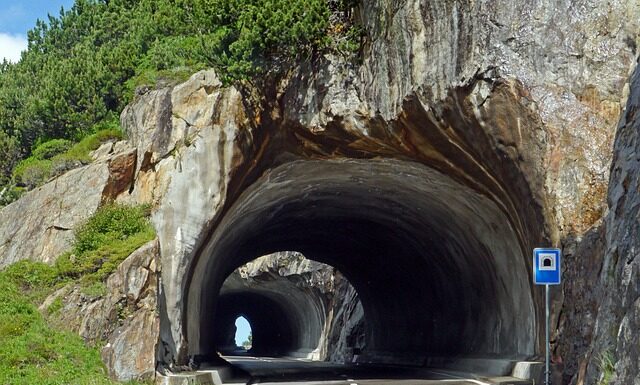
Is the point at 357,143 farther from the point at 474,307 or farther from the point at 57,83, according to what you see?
the point at 57,83

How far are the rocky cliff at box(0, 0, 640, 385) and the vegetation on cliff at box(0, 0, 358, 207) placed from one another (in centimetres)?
85

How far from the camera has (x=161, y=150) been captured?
77.6 ft

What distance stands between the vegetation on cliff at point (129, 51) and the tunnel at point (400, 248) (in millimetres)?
3471

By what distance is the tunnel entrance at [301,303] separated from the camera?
53.6 meters

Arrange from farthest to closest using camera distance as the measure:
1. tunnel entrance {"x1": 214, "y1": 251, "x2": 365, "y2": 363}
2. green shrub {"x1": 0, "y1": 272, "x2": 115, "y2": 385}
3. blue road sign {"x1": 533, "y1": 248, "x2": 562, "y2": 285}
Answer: tunnel entrance {"x1": 214, "y1": 251, "x2": 365, "y2": 363}
green shrub {"x1": 0, "y1": 272, "x2": 115, "y2": 385}
blue road sign {"x1": 533, "y1": 248, "x2": 562, "y2": 285}

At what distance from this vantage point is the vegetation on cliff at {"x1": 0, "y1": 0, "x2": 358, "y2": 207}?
22.1 metres

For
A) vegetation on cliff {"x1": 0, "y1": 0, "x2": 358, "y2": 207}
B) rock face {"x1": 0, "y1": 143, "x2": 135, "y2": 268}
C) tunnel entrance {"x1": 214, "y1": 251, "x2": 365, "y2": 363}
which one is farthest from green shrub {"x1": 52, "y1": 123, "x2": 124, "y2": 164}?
tunnel entrance {"x1": 214, "y1": 251, "x2": 365, "y2": 363}

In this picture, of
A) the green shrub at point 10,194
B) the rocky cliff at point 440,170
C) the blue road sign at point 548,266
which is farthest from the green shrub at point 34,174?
the blue road sign at point 548,266

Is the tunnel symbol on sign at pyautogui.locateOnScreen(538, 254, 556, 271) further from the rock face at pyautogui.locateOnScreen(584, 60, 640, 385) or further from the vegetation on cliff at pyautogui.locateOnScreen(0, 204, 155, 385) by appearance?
the vegetation on cliff at pyautogui.locateOnScreen(0, 204, 155, 385)

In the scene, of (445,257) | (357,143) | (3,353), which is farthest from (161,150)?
(445,257)

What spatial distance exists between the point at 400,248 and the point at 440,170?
461 inches

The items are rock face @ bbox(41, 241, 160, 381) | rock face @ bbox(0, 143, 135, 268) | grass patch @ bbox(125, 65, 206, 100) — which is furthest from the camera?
grass patch @ bbox(125, 65, 206, 100)

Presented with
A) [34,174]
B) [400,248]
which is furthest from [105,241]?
[400,248]

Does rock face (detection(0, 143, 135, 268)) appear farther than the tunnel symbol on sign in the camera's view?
Yes
